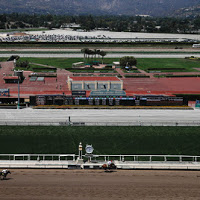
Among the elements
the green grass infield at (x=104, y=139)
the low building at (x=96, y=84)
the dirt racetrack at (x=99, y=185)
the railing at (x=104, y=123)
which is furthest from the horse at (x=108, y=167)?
the low building at (x=96, y=84)

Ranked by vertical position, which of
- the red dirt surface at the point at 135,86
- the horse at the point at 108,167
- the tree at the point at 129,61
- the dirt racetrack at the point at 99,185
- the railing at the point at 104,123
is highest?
the tree at the point at 129,61

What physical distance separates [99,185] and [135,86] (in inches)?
2336

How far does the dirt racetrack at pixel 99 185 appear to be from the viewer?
25312 mm

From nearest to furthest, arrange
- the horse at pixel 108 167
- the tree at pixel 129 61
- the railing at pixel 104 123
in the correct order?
the horse at pixel 108 167 → the railing at pixel 104 123 → the tree at pixel 129 61

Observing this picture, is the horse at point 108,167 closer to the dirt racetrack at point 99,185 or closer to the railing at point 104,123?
the dirt racetrack at point 99,185

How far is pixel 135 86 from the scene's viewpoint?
84000 mm

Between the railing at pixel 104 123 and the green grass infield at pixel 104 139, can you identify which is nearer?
the green grass infield at pixel 104 139

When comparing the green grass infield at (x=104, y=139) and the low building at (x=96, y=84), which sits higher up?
the low building at (x=96, y=84)

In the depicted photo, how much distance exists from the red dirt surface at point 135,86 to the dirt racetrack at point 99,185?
4572 cm

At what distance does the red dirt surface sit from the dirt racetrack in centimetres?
4572

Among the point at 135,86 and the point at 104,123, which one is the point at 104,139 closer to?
the point at 104,123

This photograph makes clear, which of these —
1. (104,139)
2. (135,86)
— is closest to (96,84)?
(135,86)

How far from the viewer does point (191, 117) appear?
54938 millimetres

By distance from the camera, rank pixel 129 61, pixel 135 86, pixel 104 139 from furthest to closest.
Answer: pixel 129 61, pixel 135 86, pixel 104 139
